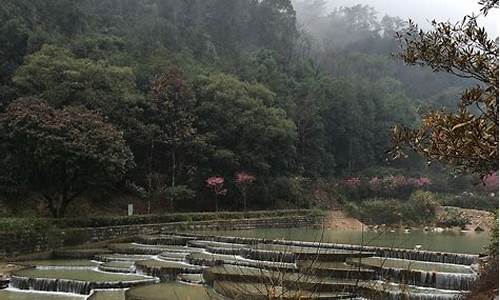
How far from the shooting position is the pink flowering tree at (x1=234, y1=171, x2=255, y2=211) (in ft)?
87.8

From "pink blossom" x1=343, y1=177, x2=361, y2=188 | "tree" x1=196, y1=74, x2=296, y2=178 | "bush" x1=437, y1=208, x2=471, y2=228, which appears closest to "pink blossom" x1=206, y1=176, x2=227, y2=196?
"tree" x1=196, y1=74, x2=296, y2=178

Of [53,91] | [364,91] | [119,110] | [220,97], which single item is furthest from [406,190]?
[53,91]

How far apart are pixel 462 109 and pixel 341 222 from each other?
24849mm

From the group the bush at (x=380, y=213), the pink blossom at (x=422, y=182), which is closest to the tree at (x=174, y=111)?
the bush at (x=380, y=213)

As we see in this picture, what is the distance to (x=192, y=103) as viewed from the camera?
27.0m

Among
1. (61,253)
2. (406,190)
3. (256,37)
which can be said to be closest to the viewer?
(61,253)

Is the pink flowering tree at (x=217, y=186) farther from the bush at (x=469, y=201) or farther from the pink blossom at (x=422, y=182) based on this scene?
the pink blossom at (x=422, y=182)

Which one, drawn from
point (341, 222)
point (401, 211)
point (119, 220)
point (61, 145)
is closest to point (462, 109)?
point (61, 145)

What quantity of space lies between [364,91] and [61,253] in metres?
32.4

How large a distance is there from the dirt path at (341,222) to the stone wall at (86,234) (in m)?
3.32

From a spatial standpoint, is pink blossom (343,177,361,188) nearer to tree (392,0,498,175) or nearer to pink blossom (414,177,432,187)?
pink blossom (414,177,432,187)

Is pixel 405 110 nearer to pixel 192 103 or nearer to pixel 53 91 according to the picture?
pixel 192 103

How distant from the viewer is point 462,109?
3.81 meters

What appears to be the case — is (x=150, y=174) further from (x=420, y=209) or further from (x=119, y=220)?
(x=420, y=209)
